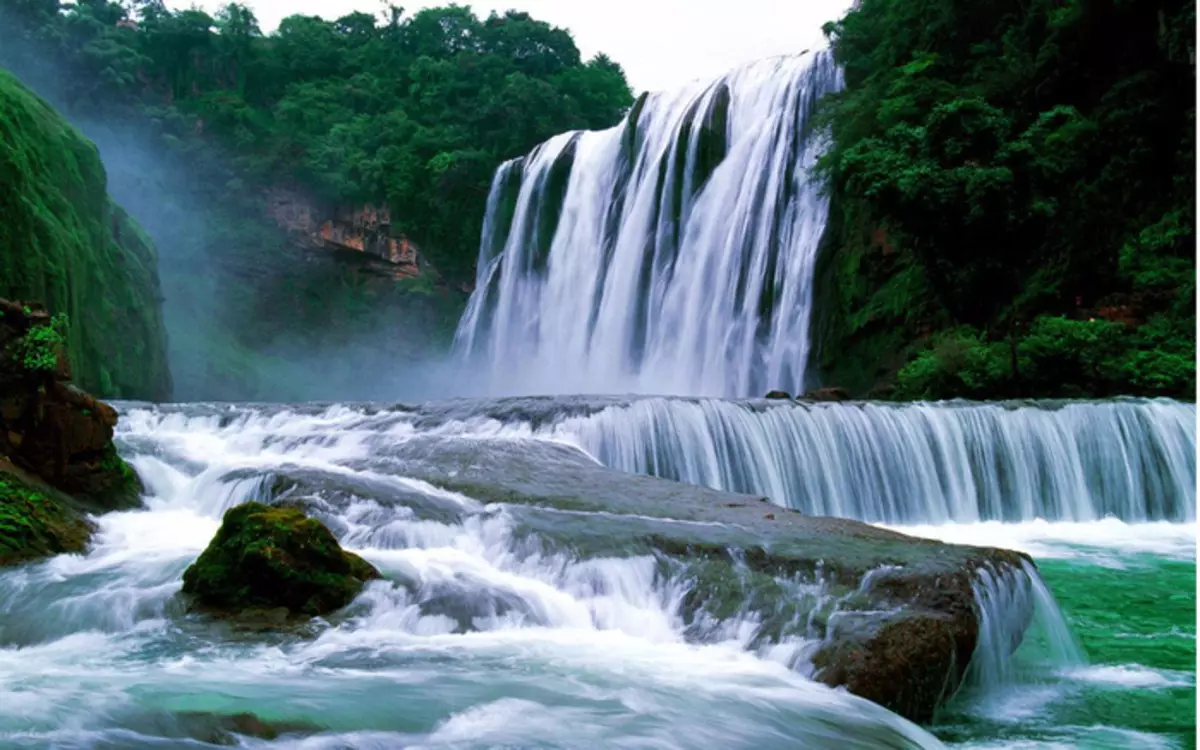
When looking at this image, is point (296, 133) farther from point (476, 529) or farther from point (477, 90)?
point (476, 529)

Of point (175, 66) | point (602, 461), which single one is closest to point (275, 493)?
point (602, 461)

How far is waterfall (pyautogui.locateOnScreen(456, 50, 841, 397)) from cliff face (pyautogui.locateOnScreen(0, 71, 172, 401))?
9.97m

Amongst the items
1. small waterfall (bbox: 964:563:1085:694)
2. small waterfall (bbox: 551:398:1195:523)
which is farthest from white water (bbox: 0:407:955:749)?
small waterfall (bbox: 551:398:1195:523)

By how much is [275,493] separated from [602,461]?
13.6 ft

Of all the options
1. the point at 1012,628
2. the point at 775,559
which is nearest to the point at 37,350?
the point at 775,559

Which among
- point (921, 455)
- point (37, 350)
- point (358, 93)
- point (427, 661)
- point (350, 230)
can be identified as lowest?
point (427, 661)

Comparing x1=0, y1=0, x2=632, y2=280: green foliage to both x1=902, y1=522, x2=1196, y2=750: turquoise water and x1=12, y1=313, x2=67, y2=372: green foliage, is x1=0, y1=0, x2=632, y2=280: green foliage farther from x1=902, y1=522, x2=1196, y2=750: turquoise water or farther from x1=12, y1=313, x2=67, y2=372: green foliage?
x1=902, y1=522, x2=1196, y2=750: turquoise water

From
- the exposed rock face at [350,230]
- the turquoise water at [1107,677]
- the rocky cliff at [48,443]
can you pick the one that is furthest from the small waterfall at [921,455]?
the exposed rock face at [350,230]

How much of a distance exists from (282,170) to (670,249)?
1998cm

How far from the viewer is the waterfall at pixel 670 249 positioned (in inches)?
855

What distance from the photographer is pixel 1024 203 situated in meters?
18.2

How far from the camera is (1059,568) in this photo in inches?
351

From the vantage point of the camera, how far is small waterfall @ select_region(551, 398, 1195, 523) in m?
11.7

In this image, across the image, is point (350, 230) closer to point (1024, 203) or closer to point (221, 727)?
point (1024, 203)
